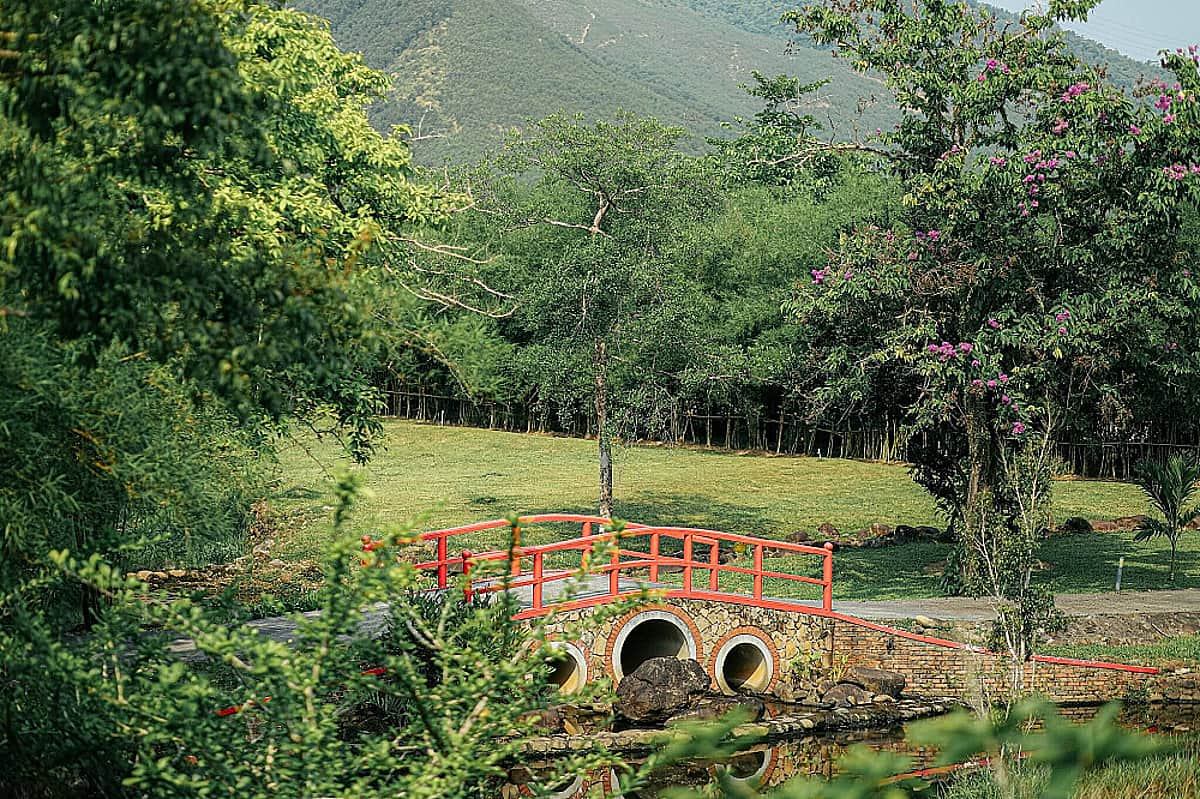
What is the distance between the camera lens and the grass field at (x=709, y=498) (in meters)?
24.1

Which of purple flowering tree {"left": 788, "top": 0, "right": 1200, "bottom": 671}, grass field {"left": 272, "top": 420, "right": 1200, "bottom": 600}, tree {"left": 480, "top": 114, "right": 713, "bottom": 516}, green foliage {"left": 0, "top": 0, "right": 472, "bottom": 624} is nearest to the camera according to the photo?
green foliage {"left": 0, "top": 0, "right": 472, "bottom": 624}

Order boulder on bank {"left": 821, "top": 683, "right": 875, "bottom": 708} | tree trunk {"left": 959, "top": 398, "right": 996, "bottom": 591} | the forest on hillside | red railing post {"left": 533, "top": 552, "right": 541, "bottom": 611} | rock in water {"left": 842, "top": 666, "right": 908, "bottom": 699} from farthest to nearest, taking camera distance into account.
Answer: tree trunk {"left": 959, "top": 398, "right": 996, "bottom": 591}, rock in water {"left": 842, "top": 666, "right": 908, "bottom": 699}, boulder on bank {"left": 821, "top": 683, "right": 875, "bottom": 708}, red railing post {"left": 533, "top": 552, "right": 541, "bottom": 611}, the forest on hillside

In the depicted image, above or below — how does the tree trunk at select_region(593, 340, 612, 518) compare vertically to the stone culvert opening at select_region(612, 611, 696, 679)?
above

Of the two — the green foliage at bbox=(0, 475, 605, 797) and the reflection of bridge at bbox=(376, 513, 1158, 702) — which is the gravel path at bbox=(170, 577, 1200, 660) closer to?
the reflection of bridge at bbox=(376, 513, 1158, 702)

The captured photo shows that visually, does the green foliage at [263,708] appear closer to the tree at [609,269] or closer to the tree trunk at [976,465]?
the tree trunk at [976,465]

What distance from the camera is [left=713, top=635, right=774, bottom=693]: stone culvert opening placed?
1706 cm

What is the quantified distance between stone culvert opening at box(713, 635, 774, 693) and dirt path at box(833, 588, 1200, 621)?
1565 mm

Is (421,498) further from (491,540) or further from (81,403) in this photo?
(81,403)

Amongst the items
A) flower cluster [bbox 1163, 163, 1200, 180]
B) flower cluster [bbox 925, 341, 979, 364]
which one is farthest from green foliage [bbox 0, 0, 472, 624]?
flower cluster [bbox 1163, 163, 1200, 180]

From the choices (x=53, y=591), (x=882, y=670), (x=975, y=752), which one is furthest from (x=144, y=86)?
(x=882, y=670)

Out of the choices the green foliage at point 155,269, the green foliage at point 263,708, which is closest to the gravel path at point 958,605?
the green foliage at point 155,269

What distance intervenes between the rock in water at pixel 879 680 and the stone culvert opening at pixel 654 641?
2.08 meters

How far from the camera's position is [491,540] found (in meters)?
27.0

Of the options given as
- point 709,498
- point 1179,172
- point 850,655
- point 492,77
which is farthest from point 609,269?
point 492,77
